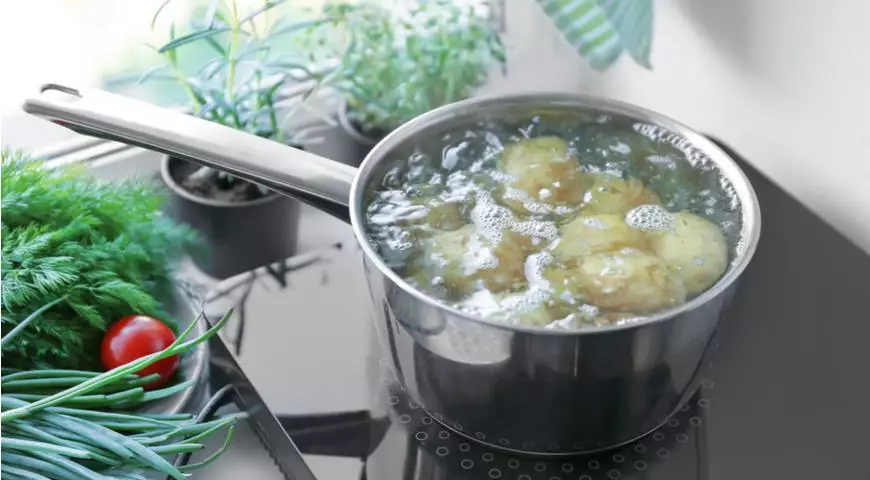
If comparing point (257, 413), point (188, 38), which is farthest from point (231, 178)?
point (257, 413)

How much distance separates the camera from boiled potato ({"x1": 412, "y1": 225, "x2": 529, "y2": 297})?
1.92 feet

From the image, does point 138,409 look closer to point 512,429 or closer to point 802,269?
point 512,429

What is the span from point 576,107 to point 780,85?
10.2 inches

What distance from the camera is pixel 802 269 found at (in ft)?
2.56

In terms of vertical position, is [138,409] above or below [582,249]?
below

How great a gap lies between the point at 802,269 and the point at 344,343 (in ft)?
1.26

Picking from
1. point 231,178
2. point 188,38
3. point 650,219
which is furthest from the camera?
point 231,178

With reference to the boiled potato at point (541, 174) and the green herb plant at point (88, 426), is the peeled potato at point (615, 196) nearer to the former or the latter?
the boiled potato at point (541, 174)

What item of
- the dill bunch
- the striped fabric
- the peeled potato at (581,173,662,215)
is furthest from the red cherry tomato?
the striped fabric

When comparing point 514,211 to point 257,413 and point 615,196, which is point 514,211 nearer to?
point 615,196

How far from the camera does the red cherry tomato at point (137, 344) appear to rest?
0.71 metres

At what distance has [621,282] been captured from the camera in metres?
0.57

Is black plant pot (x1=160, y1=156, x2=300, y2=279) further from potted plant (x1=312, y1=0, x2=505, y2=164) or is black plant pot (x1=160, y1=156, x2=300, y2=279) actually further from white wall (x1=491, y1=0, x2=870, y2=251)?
white wall (x1=491, y1=0, x2=870, y2=251)

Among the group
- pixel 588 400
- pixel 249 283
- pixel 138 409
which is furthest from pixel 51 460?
pixel 588 400
